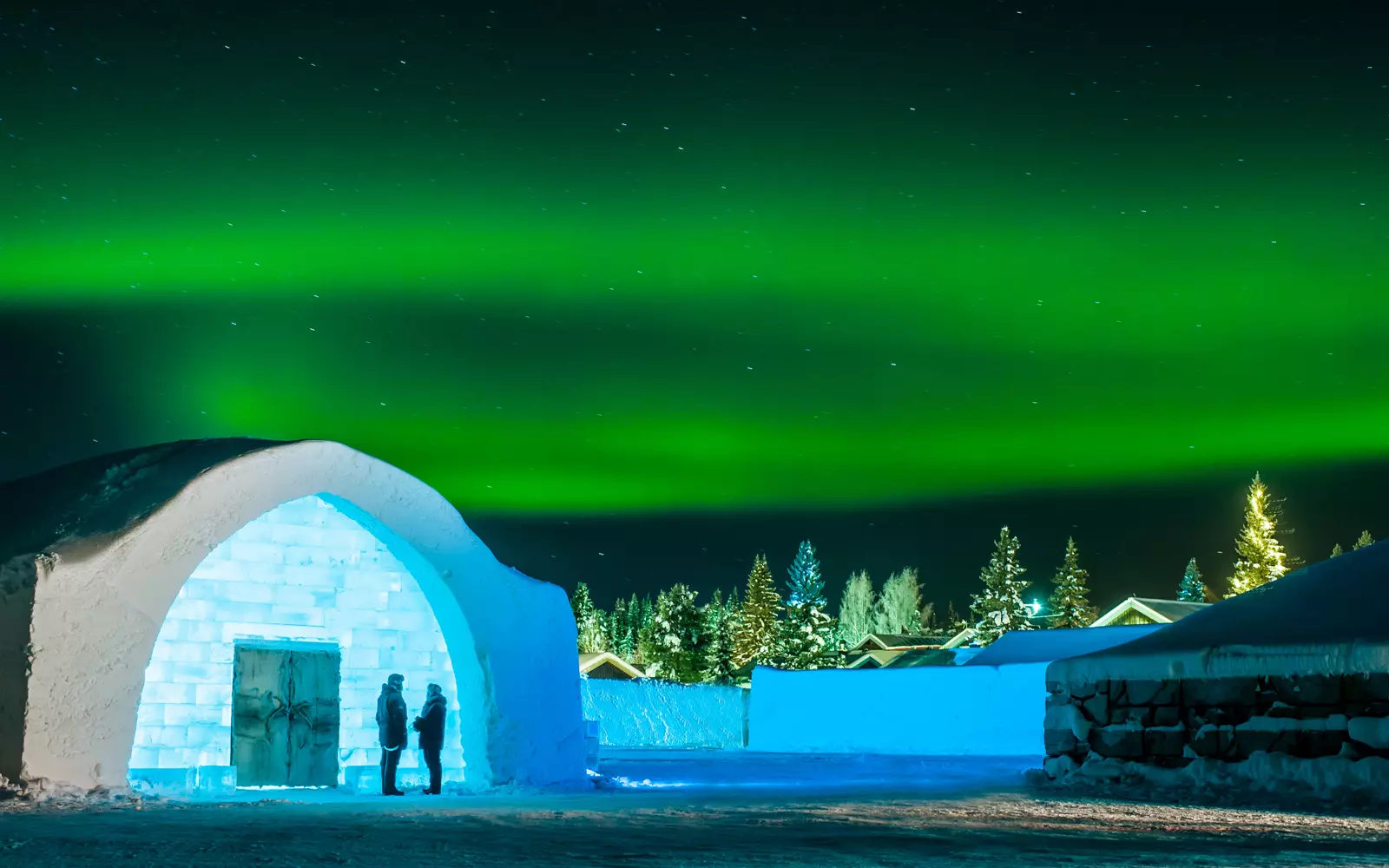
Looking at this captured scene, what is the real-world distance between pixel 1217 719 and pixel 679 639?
57.5m

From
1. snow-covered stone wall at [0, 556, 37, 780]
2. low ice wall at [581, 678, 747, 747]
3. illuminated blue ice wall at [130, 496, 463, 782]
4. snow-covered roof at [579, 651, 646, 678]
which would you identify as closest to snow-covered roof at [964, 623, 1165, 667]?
low ice wall at [581, 678, 747, 747]

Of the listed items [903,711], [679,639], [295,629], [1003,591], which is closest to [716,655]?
[679,639]

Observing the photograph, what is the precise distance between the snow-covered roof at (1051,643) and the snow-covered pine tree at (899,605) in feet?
290

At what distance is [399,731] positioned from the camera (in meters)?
13.8

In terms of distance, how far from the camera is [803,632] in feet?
217

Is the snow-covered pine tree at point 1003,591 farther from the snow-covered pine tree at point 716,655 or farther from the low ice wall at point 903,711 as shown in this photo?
the low ice wall at point 903,711

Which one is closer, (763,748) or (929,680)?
(929,680)

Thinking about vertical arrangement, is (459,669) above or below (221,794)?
above

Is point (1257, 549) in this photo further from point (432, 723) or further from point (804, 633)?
point (432, 723)

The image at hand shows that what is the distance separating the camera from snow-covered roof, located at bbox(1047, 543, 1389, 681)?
1270cm

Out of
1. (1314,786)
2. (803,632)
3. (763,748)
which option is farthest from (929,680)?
(803,632)

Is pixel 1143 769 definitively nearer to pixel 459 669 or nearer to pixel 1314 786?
pixel 1314 786

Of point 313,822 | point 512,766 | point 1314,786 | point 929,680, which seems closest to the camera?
point 313,822

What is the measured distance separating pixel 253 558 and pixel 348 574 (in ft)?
3.39
